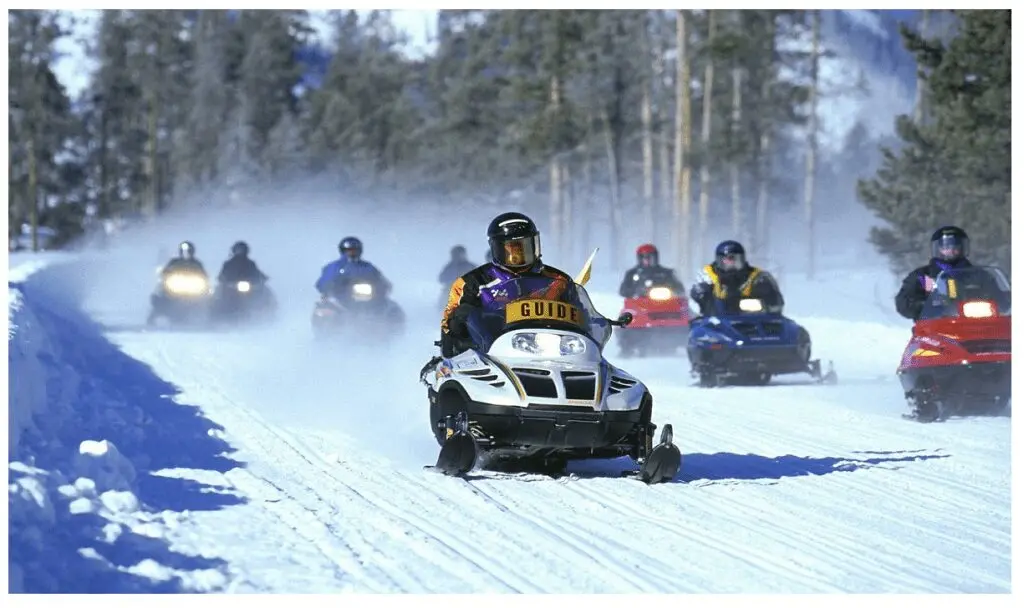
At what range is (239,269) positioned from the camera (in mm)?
27094

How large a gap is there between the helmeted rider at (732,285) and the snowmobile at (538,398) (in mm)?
8346

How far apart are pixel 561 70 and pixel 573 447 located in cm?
5024

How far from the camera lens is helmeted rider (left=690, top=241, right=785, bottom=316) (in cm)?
1889

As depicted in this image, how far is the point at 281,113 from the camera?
98562 mm

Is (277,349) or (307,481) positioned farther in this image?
(277,349)

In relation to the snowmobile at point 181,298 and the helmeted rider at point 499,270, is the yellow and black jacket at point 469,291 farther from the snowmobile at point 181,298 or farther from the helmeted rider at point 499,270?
the snowmobile at point 181,298

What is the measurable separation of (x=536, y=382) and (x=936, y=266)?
6.80 m

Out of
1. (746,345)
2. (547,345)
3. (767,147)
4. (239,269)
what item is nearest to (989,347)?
(746,345)

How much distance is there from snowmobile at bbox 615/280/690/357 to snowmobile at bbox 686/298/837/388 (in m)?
4.77

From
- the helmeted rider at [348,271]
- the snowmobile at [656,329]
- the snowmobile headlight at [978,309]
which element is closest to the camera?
the snowmobile headlight at [978,309]

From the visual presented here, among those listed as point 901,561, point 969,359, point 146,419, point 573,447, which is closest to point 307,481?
point 573,447

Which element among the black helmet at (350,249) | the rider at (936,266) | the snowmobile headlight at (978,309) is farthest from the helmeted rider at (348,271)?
the snowmobile headlight at (978,309)

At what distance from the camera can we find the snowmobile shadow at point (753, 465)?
10.6 meters
